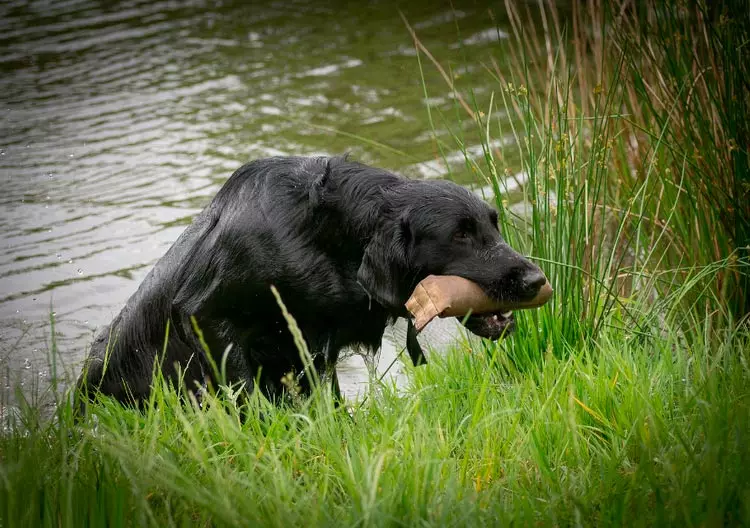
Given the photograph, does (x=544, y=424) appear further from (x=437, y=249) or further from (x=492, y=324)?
(x=437, y=249)

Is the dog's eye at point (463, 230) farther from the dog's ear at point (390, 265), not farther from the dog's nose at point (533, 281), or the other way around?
the dog's nose at point (533, 281)

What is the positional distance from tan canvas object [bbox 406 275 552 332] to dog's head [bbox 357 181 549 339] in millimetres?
28

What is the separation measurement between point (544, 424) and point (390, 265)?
84 centimetres

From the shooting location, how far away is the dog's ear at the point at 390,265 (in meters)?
3.53

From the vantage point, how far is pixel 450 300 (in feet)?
10.7

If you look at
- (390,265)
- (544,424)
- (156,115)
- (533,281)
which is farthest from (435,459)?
(156,115)

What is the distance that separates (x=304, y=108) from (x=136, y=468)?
6.62 meters

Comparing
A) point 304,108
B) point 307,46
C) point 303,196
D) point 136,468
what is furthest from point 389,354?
point 307,46

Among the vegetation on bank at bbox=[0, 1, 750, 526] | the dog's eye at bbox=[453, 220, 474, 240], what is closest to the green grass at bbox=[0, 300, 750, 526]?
the vegetation on bank at bbox=[0, 1, 750, 526]

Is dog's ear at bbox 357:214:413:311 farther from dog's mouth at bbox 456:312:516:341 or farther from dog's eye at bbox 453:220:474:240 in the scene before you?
dog's mouth at bbox 456:312:516:341

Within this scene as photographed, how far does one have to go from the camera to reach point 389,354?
5586 millimetres

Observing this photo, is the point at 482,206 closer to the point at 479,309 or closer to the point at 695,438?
the point at 479,309

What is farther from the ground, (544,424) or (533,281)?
(533,281)

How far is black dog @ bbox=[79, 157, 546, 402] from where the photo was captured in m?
3.48
